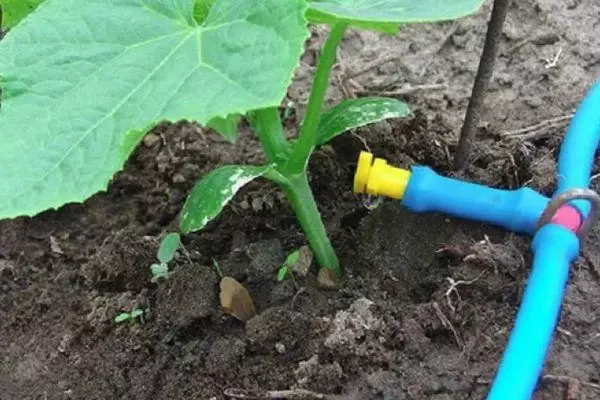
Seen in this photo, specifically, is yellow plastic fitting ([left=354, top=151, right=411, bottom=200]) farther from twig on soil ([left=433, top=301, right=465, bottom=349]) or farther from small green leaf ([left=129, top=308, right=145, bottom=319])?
small green leaf ([left=129, top=308, right=145, bottom=319])

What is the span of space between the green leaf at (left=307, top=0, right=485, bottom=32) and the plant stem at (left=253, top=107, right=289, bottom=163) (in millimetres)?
197

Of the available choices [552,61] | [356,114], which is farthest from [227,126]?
[552,61]

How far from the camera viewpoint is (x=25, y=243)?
5.52ft

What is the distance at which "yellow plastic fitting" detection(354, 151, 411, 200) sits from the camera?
4.84 ft

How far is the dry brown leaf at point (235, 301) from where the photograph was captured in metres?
1.45

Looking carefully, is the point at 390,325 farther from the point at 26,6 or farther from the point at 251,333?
the point at 26,6

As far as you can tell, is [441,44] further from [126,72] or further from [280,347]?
[126,72]

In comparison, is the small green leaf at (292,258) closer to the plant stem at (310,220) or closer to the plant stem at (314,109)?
the plant stem at (310,220)

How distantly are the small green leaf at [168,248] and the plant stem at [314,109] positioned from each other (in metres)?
0.23

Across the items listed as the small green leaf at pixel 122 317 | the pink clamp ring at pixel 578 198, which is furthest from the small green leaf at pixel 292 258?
the pink clamp ring at pixel 578 198

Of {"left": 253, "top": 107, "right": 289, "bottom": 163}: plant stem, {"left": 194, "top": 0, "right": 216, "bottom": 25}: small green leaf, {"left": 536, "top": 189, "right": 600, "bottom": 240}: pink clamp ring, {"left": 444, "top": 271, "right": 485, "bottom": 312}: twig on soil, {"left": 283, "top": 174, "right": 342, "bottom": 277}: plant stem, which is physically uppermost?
{"left": 536, "top": 189, "right": 600, "bottom": 240}: pink clamp ring

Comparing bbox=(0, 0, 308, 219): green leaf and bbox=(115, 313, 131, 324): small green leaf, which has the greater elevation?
bbox=(0, 0, 308, 219): green leaf

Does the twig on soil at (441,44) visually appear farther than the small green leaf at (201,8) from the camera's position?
Yes

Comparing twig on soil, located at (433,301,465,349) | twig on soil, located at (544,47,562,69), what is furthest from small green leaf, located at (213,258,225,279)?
twig on soil, located at (544,47,562,69)
